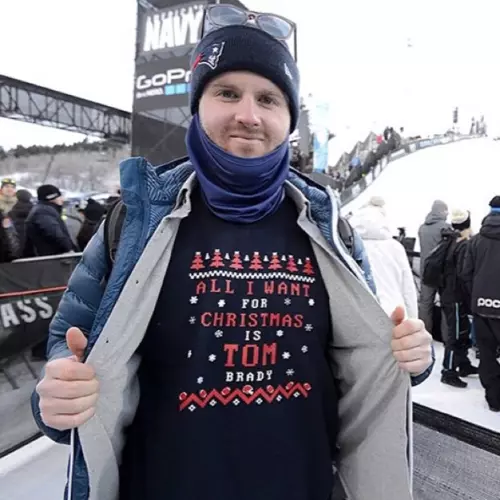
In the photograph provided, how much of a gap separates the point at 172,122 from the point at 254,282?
42.4 feet

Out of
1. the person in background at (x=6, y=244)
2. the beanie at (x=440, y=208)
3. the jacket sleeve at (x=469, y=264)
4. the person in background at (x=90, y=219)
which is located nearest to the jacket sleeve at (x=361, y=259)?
the person in background at (x=6, y=244)

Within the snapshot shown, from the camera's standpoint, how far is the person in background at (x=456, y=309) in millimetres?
4246

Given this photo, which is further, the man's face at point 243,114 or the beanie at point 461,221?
the beanie at point 461,221

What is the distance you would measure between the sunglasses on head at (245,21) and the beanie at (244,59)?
0.11 feet

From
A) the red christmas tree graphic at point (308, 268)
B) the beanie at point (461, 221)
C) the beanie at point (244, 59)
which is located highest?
the beanie at point (244, 59)

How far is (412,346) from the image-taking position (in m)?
0.92

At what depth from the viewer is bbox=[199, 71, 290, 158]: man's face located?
3.21ft

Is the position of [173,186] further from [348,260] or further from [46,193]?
[46,193]

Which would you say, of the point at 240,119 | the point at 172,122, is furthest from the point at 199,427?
the point at 172,122

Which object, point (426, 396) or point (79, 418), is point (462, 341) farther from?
point (79, 418)

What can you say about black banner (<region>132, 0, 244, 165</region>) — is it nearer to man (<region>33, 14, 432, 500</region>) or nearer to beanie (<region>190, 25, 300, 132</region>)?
beanie (<region>190, 25, 300, 132</region>)

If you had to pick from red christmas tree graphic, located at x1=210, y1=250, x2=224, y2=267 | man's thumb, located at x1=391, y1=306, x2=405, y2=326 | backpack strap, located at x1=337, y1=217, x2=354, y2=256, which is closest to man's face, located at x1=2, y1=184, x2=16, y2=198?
red christmas tree graphic, located at x1=210, y1=250, x2=224, y2=267

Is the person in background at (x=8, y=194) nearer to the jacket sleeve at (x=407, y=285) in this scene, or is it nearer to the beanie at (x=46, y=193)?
the beanie at (x=46, y=193)

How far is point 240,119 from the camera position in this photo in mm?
963
